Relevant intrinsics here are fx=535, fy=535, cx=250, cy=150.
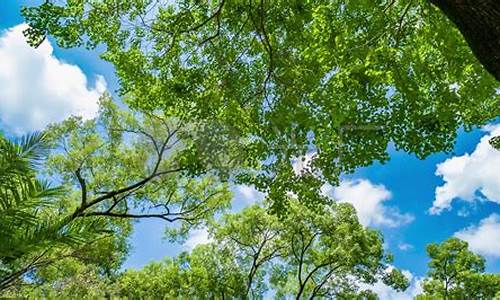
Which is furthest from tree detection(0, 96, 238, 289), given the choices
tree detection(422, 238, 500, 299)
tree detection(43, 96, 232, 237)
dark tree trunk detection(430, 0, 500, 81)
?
tree detection(422, 238, 500, 299)

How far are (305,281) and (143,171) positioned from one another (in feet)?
29.7

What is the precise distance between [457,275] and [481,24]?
83.0 ft

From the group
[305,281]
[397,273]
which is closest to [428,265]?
[397,273]

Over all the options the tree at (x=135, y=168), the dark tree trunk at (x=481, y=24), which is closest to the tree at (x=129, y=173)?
the tree at (x=135, y=168)

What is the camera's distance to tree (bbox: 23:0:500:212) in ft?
21.9

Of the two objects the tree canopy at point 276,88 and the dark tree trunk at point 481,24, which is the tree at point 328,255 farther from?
the dark tree trunk at point 481,24

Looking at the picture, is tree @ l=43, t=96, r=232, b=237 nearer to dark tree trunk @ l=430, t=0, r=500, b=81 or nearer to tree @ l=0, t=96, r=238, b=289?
tree @ l=0, t=96, r=238, b=289

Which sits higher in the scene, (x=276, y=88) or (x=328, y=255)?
(x=328, y=255)

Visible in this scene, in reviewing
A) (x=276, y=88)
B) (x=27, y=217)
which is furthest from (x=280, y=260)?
(x=27, y=217)

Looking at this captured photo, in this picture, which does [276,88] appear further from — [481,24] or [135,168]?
[135,168]

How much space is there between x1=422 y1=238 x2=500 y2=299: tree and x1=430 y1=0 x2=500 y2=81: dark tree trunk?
977 inches

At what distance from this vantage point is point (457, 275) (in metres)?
25.3

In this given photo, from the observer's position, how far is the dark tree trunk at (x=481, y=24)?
2.45 m

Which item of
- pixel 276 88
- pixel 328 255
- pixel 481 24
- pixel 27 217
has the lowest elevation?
pixel 27 217
